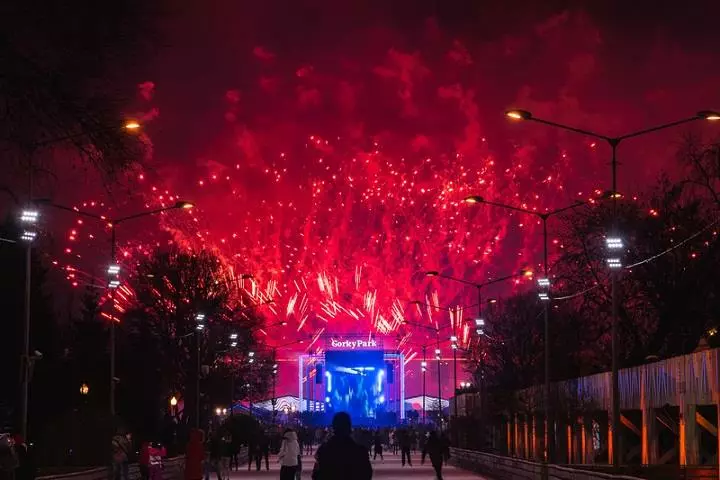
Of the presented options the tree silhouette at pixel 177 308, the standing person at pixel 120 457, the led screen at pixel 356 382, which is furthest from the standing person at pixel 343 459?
the led screen at pixel 356 382

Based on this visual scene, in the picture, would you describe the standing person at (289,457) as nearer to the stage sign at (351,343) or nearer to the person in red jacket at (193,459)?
the person in red jacket at (193,459)

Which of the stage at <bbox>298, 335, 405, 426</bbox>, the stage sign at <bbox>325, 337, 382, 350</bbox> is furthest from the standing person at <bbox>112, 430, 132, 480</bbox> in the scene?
the stage sign at <bbox>325, 337, 382, 350</bbox>

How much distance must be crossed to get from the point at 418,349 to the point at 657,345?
106 m

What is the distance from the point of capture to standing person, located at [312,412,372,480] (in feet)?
52.5

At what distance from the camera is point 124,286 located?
92.9m

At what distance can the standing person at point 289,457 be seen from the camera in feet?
107

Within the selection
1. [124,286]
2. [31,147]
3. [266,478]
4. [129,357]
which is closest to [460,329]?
[124,286]

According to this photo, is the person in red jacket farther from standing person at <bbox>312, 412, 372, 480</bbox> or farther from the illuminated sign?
the illuminated sign

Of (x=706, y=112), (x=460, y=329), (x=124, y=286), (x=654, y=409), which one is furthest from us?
(x=460, y=329)

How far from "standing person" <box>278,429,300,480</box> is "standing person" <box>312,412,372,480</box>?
643 inches

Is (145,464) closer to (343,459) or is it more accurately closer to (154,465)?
(154,465)

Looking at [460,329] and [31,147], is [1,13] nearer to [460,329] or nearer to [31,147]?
[31,147]

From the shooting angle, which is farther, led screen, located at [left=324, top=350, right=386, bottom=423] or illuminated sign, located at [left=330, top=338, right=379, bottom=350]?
illuminated sign, located at [left=330, top=338, right=379, bottom=350]

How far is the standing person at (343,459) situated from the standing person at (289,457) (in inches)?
643
